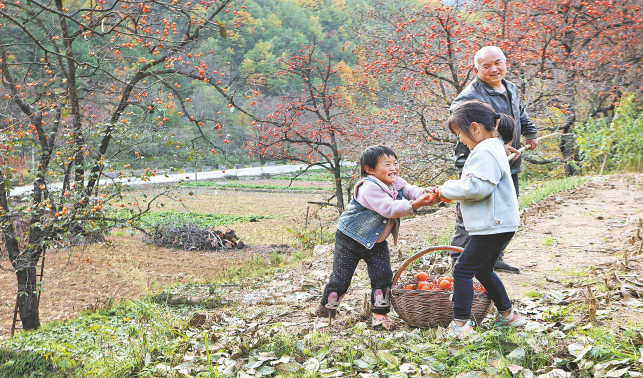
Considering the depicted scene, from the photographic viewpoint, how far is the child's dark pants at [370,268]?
3439 mm

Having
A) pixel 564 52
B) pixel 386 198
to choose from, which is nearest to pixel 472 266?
pixel 386 198

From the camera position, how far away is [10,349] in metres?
4.47

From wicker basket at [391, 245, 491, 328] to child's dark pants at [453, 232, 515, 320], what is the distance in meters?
0.17

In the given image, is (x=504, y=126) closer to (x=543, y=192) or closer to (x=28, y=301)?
(x=543, y=192)

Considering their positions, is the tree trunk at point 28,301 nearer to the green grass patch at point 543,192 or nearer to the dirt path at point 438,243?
the dirt path at point 438,243

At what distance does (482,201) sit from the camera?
2834 millimetres

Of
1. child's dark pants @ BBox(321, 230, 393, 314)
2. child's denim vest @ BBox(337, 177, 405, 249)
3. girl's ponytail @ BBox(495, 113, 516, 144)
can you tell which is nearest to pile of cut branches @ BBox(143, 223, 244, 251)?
child's dark pants @ BBox(321, 230, 393, 314)

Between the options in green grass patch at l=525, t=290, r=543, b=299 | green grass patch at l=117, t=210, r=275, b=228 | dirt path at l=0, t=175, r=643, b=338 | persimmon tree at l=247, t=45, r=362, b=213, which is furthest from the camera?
green grass patch at l=117, t=210, r=275, b=228

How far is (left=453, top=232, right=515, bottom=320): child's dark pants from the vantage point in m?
2.81

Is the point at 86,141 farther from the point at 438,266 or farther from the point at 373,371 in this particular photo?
the point at 373,371

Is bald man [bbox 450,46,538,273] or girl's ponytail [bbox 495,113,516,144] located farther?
bald man [bbox 450,46,538,273]

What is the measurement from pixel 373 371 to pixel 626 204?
637 cm

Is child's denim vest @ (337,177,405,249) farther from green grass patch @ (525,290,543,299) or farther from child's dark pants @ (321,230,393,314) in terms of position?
green grass patch @ (525,290,543,299)

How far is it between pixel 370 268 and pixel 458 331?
81cm
